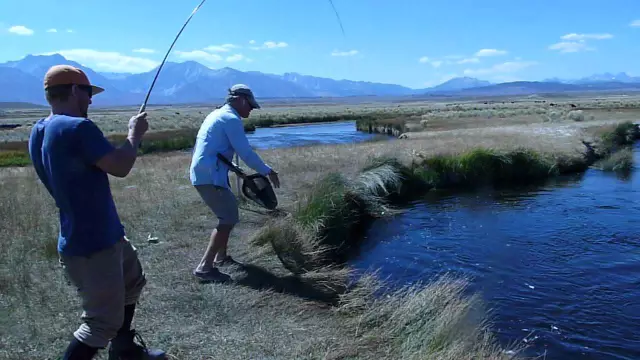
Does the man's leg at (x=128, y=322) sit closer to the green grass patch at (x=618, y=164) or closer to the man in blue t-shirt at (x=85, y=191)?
the man in blue t-shirt at (x=85, y=191)

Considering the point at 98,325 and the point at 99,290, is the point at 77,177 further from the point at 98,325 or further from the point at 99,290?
the point at 98,325

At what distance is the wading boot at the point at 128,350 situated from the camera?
4000mm

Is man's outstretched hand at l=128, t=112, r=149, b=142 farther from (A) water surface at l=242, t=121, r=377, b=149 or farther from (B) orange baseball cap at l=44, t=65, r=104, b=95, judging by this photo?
(A) water surface at l=242, t=121, r=377, b=149

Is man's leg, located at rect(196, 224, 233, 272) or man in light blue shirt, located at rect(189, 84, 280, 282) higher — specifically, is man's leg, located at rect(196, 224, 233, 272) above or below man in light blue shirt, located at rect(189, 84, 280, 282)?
below

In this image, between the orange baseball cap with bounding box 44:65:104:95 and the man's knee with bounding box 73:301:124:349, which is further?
the man's knee with bounding box 73:301:124:349

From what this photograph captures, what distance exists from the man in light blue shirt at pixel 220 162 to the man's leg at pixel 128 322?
2025 millimetres

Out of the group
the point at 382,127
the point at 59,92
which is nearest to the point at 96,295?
the point at 59,92

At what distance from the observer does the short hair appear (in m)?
3.34

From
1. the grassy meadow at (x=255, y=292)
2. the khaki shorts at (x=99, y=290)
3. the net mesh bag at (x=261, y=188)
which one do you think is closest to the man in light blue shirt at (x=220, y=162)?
the grassy meadow at (x=255, y=292)

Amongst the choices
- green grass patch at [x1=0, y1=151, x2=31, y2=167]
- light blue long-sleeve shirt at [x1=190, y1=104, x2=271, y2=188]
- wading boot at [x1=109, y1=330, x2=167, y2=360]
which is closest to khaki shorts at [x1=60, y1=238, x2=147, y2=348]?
wading boot at [x1=109, y1=330, x2=167, y2=360]

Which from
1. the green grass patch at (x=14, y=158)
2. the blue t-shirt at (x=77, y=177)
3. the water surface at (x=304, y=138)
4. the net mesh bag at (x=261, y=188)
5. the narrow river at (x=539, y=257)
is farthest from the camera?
the water surface at (x=304, y=138)

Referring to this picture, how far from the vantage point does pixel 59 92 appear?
335 cm

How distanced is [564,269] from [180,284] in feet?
19.4

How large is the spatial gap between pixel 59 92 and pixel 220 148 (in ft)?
8.83
